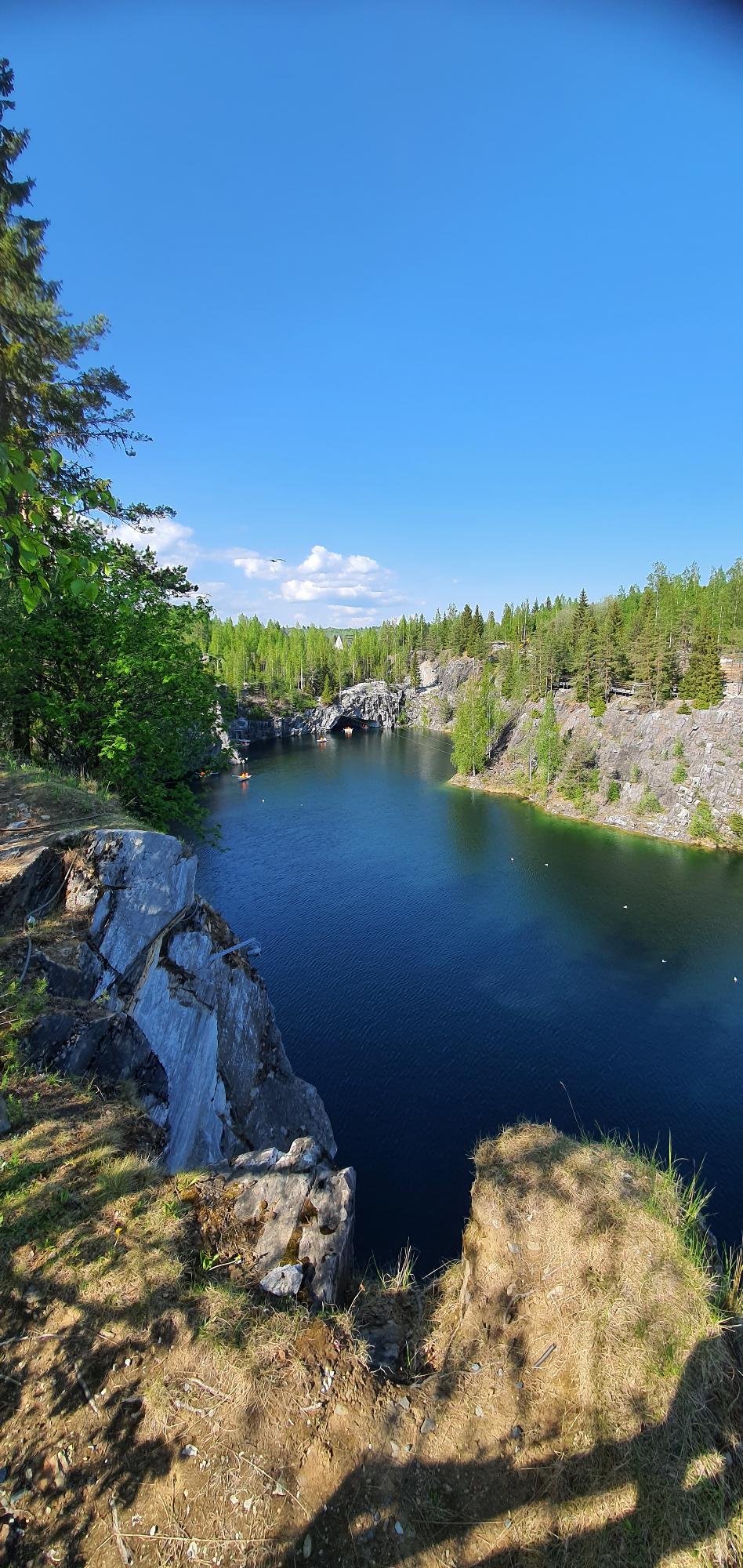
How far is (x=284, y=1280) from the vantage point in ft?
19.0

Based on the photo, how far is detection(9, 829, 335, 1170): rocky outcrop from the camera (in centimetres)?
830

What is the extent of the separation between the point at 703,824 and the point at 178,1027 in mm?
52980

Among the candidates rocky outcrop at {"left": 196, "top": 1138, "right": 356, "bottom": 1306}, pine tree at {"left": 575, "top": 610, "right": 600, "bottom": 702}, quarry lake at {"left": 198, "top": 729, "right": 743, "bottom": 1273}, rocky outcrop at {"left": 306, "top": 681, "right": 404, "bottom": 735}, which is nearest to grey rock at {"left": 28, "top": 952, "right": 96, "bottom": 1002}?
rocky outcrop at {"left": 196, "top": 1138, "right": 356, "bottom": 1306}

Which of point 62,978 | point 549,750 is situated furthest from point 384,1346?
point 549,750

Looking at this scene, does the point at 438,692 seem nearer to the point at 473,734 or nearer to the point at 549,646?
the point at 549,646

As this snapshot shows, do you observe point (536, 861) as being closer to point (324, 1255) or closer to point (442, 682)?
point (324, 1255)

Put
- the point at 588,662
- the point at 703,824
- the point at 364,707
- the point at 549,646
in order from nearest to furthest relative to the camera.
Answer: the point at 703,824, the point at 588,662, the point at 549,646, the point at 364,707

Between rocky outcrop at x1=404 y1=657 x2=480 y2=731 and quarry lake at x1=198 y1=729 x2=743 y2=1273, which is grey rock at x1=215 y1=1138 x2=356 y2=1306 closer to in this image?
quarry lake at x1=198 y1=729 x2=743 y2=1273

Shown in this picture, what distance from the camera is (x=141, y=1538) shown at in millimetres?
3738

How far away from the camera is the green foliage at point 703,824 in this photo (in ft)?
169

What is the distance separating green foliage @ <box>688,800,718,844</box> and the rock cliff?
158 ft

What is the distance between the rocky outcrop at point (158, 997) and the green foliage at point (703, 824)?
48.8 meters

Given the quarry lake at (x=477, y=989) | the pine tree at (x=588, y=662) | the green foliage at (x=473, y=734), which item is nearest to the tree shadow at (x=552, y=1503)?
the quarry lake at (x=477, y=989)

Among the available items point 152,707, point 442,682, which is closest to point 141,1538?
point 152,707
